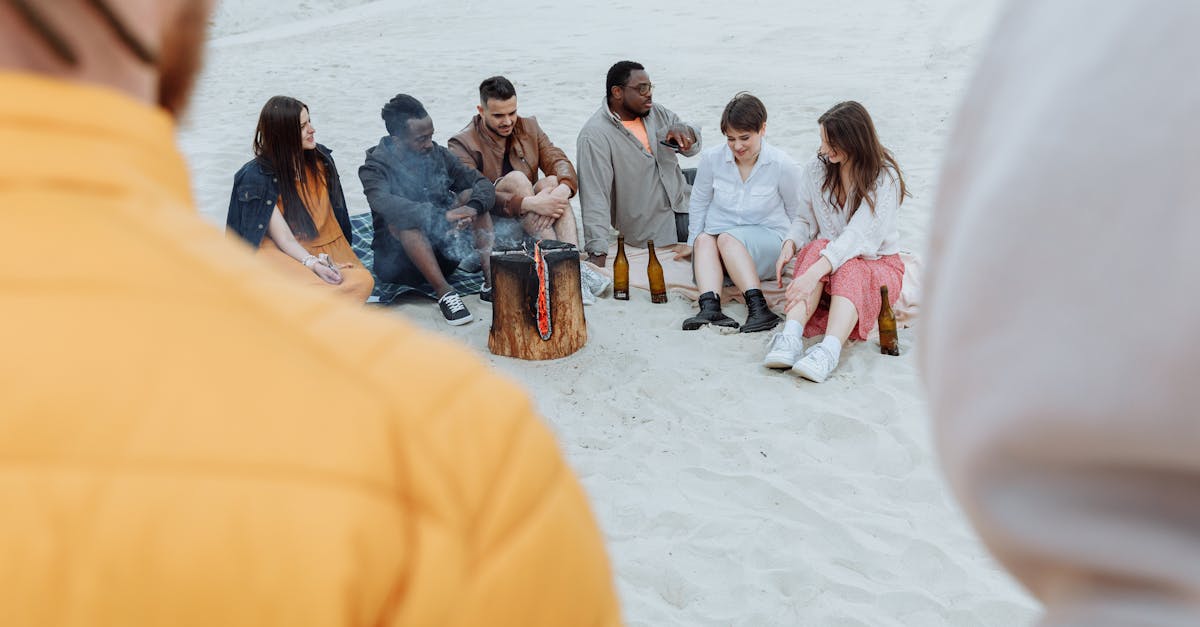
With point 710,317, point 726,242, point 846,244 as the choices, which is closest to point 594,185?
point 726,242

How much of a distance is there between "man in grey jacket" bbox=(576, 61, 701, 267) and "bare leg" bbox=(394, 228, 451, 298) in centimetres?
104

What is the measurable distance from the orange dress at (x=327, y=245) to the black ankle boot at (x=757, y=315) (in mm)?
1944

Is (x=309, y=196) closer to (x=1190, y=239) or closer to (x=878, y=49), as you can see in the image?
A: (x=1190, y=239)

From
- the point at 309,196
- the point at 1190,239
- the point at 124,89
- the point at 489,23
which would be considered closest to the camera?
the point at 1190,239

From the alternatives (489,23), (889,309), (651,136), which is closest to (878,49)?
(489,23)

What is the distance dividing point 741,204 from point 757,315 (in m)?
0.80

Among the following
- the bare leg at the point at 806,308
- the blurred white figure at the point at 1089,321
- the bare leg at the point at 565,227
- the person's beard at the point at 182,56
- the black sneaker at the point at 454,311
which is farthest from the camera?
the bare leg at the point at 565,227

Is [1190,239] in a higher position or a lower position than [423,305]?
higher

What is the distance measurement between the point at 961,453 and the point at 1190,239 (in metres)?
0.15

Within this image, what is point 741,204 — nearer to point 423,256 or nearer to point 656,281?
point 656,281

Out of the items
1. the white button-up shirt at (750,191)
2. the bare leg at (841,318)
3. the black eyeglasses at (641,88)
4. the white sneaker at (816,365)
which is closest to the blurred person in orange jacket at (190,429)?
the white sneaker at (816,365)

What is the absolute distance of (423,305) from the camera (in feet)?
18.5

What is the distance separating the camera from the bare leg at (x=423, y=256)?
5.49 metres

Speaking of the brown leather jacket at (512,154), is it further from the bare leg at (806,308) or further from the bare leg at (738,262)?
the bare leg at (806,308)
